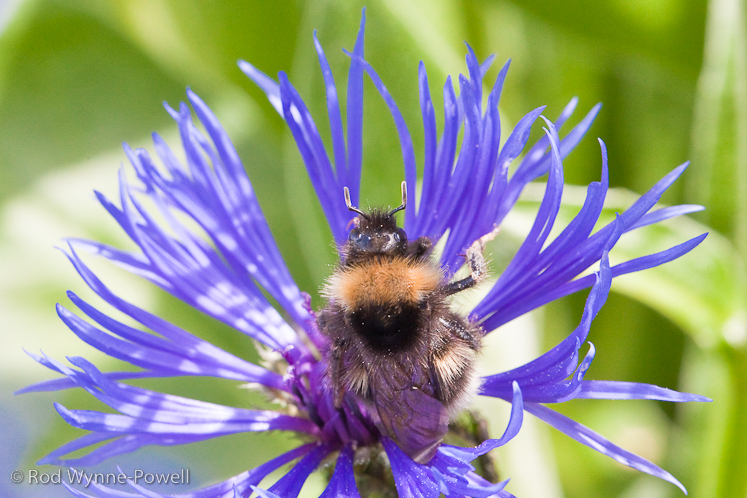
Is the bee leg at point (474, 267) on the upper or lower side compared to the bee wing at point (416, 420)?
upper

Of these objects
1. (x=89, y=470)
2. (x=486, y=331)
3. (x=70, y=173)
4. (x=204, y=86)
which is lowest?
(x=89, y=470)

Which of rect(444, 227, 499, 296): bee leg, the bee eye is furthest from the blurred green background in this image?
the bee eye

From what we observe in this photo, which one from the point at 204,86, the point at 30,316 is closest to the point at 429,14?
the point at 204,86

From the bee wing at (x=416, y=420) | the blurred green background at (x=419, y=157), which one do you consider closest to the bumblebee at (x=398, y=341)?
the bee wing at (x=416, y=420)

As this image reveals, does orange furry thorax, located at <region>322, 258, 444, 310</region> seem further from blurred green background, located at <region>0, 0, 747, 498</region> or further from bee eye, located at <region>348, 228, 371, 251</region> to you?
blurred green background, located at <region>0, 0, 747, 498</region>

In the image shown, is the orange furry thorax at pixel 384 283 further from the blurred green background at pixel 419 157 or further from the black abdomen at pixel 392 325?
the blurred green background at pixel 419 157

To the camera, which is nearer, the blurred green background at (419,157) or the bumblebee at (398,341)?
the bumblebee at (398,341)

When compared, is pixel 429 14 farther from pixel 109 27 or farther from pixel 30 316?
pixel 30 316
